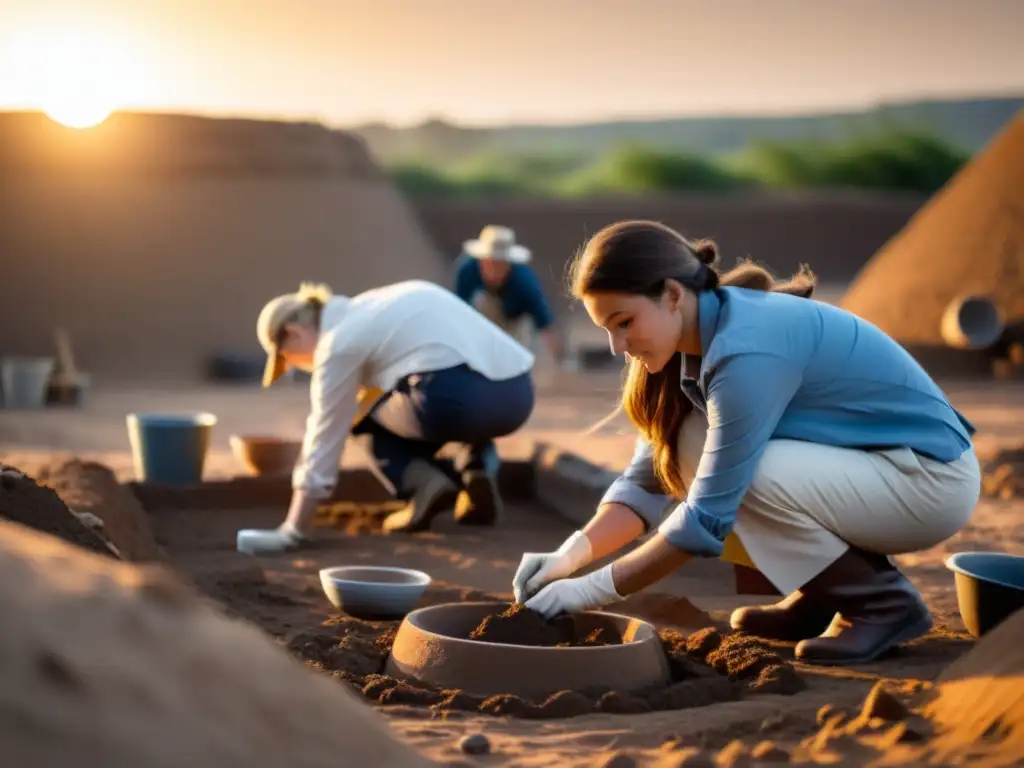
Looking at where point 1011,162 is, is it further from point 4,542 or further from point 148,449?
point 4,542

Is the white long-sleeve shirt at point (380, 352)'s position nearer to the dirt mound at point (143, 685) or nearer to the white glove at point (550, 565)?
the white glove at point (550, 565)

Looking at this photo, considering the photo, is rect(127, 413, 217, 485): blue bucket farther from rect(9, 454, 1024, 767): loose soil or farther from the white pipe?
the white pipe

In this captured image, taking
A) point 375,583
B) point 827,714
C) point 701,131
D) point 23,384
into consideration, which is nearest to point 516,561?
point 375,583

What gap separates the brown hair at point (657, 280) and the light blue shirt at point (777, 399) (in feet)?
0.24

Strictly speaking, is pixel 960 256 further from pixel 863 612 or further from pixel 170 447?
pixel 863 612

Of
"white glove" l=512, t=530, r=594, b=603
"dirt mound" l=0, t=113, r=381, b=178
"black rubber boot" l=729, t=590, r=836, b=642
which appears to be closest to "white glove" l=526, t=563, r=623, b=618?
"white glove" l=512, t=530, r=594, b=603

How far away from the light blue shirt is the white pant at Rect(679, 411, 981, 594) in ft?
0.14

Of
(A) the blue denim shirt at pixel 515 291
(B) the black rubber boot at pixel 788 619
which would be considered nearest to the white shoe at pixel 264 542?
(B) the black rubber boot at pixel 788 619

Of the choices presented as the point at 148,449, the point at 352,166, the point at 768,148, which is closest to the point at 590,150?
the point at 768,148

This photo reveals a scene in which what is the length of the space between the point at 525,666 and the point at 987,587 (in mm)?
1115

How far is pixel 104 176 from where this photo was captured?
13227mm

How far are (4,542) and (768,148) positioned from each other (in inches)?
1608

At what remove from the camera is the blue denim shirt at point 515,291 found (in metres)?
7.51

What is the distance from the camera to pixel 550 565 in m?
3.11
